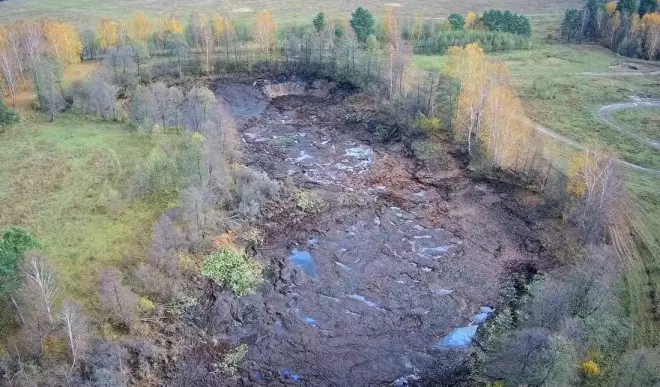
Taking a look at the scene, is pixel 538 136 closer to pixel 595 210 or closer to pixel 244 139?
pixel 595 210

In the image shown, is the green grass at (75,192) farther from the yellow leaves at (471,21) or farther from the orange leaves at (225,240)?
the yellow leaves at (471,21)

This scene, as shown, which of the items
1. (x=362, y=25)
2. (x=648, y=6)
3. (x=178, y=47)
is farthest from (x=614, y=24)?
(x=178, y=47)

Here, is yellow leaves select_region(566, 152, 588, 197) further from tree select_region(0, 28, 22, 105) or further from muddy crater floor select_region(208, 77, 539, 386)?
tree select_region(0, 28, 22, 105)

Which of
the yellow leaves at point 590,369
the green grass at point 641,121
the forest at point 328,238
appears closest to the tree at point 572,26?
the green grass at point 641,121

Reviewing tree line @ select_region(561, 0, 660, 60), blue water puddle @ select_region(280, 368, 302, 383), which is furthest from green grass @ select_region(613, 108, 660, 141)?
blue water puddle @ select_region(280, 368, 302, 383)

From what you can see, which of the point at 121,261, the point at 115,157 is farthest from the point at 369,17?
the point at 121,261
